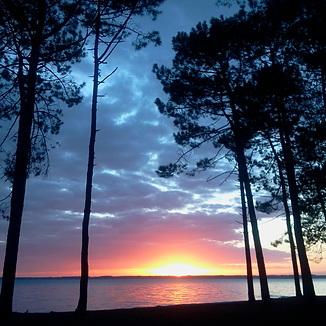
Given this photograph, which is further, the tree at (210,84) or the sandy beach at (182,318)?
the tree at (210,84)

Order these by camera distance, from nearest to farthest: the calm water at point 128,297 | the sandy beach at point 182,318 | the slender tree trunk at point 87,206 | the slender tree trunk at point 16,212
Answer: the sandy beach at point 182,318
the slender tree trunk at point 16,212
the slender tree trunk at point 87,206
the calm water at point 128,297

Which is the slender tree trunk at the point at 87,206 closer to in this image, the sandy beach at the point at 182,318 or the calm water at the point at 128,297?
the sandy beach at the point at 182,318

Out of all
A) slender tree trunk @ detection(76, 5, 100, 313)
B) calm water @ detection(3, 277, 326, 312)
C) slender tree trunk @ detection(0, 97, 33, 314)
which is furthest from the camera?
calm water @ detection(3, 277, 326, 312)

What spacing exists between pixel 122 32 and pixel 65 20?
2.35m

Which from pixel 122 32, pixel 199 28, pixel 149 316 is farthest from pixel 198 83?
pixel 149 316

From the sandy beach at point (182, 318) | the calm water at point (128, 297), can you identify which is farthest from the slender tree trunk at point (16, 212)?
the calm water at point (128, 297)

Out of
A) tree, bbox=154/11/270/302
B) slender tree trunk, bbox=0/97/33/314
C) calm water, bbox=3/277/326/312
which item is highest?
tree, bbox=154/11/270/302

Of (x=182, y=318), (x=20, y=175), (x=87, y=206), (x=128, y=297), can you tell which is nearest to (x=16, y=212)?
(x=20, y=175)

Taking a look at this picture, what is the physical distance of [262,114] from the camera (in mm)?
10469

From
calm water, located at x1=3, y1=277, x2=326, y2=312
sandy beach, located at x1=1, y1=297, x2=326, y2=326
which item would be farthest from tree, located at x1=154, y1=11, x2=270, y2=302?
calm water, located at x1=3, y1=277, x2=326, y2=312

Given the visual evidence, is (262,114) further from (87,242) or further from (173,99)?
(87,242)

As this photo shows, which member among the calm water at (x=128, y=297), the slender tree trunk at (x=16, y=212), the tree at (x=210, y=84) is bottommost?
the calm water at (x=128, y=297)

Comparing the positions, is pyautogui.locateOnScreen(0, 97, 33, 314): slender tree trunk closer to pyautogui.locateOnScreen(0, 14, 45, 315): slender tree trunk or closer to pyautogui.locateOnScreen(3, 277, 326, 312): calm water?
pyautogui.locateOnScreen(0, 14, 45, 315): slender tree trunk

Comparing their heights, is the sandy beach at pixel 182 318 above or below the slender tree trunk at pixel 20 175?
below
